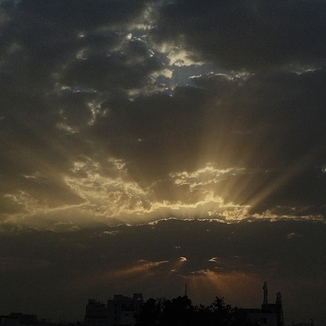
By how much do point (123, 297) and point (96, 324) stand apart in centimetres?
2033

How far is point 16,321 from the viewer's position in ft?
354

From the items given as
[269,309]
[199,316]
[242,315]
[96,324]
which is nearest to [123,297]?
[96,324]

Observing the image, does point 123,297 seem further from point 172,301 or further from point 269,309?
point 172,301

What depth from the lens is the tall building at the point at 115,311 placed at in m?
143

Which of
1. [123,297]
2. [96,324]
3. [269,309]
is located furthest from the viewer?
[96,324]

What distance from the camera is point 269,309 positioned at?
129 metres

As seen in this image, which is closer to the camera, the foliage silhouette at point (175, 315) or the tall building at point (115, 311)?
the foliage silhouette at point (175, 315)

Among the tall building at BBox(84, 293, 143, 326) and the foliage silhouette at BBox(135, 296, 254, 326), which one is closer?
the foliage silhouette at BBox(135, 296, 254, 326)

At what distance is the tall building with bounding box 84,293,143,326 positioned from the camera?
468 feet

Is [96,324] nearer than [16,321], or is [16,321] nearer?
[16,321]

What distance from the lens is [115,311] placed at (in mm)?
155250

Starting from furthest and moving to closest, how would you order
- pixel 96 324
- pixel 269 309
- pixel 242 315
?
pixel 96 324 → pixel 269 309 → pixel 242 315

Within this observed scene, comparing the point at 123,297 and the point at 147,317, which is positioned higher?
the point at 123,297

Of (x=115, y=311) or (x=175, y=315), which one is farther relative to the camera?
(x=115, y=311)
